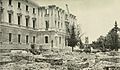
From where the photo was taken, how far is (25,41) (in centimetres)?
2180

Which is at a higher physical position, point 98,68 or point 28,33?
point 28,33

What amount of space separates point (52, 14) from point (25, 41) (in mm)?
4481

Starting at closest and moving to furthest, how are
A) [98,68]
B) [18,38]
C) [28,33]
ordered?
[98,68] → [18,38] → [28,33]

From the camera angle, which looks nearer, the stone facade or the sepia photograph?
the sepia photograph

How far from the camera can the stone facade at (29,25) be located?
1858 cm

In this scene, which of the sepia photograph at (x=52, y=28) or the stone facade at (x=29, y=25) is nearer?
the sepia photograph at (x=52, y=28)

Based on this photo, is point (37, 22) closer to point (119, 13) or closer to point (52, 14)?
point (52, 14)

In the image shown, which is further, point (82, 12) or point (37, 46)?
point (37, 46)

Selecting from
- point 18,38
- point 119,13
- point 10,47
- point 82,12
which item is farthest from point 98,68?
point 18,38

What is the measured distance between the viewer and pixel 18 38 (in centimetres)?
2059

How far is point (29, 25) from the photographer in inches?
901

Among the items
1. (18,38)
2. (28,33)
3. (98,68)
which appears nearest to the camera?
(98,68)

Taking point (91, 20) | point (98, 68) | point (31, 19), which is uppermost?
point (31, 19)

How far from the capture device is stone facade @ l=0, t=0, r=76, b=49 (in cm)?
1858
